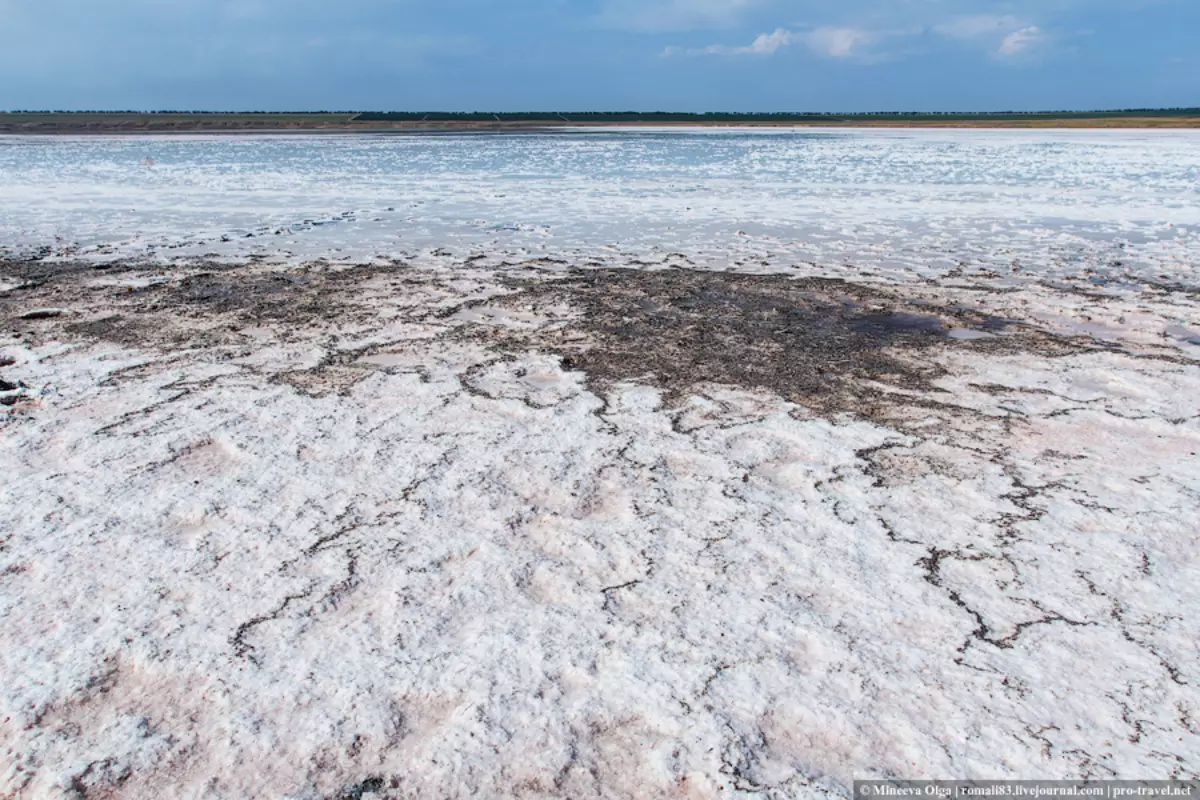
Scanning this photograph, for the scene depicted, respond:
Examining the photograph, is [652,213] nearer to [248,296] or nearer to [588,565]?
[248,296]

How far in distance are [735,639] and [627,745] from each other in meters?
0.41

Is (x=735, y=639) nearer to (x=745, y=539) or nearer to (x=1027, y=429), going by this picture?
(x=745, y=539)

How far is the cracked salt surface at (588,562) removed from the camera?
1.60 metres

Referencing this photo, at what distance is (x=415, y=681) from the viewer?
5.80ft

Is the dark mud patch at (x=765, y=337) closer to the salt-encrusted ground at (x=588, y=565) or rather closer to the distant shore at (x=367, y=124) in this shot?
the salt-encrusted ground at (x=588, y=565)

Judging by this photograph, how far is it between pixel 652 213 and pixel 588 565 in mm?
8137

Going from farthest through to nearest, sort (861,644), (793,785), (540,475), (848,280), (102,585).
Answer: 1. (848,280)
2. (540,475)
3. (102,585)
4. (861,644)
5. (793,785)

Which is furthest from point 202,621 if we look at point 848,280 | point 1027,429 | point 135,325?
point 848,280

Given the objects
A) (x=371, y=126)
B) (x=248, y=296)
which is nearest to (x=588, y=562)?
(x=248, y=296)

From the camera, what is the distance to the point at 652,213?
32.5 ft

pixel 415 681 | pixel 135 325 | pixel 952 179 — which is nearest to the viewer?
pixel 415 681

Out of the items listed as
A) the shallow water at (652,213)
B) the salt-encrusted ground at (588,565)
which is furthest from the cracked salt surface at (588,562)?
the shallow water at (652,213)

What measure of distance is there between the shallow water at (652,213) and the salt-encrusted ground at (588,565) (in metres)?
3.10

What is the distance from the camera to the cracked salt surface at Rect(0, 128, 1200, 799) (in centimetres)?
160
